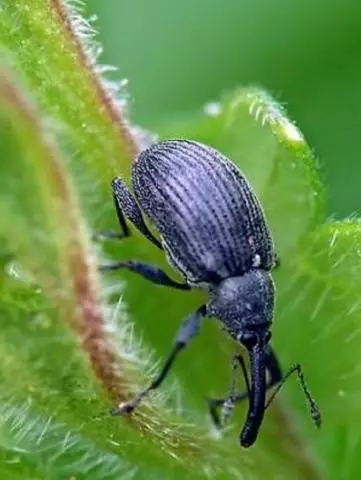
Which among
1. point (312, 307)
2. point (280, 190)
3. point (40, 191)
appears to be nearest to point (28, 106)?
point (40, 191)

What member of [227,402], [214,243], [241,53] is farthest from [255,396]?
[241,53]

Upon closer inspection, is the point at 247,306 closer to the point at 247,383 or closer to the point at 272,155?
the point at 247,383

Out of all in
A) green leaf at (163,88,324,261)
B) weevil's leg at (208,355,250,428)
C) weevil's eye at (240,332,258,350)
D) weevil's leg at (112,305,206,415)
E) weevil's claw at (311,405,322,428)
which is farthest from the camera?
weevil's eye at (240,332,258,350)

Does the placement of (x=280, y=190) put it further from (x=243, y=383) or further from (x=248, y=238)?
(x=243, y=383)

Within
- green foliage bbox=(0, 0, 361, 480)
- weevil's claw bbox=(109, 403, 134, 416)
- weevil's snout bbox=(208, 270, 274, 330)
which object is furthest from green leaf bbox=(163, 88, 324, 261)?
weevil's claw bbox=(109, 403, 134, 416)

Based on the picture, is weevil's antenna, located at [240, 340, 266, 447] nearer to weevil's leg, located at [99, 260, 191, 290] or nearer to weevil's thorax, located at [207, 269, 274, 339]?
weevil's thorax, located at [207, 269, 274, 339]
